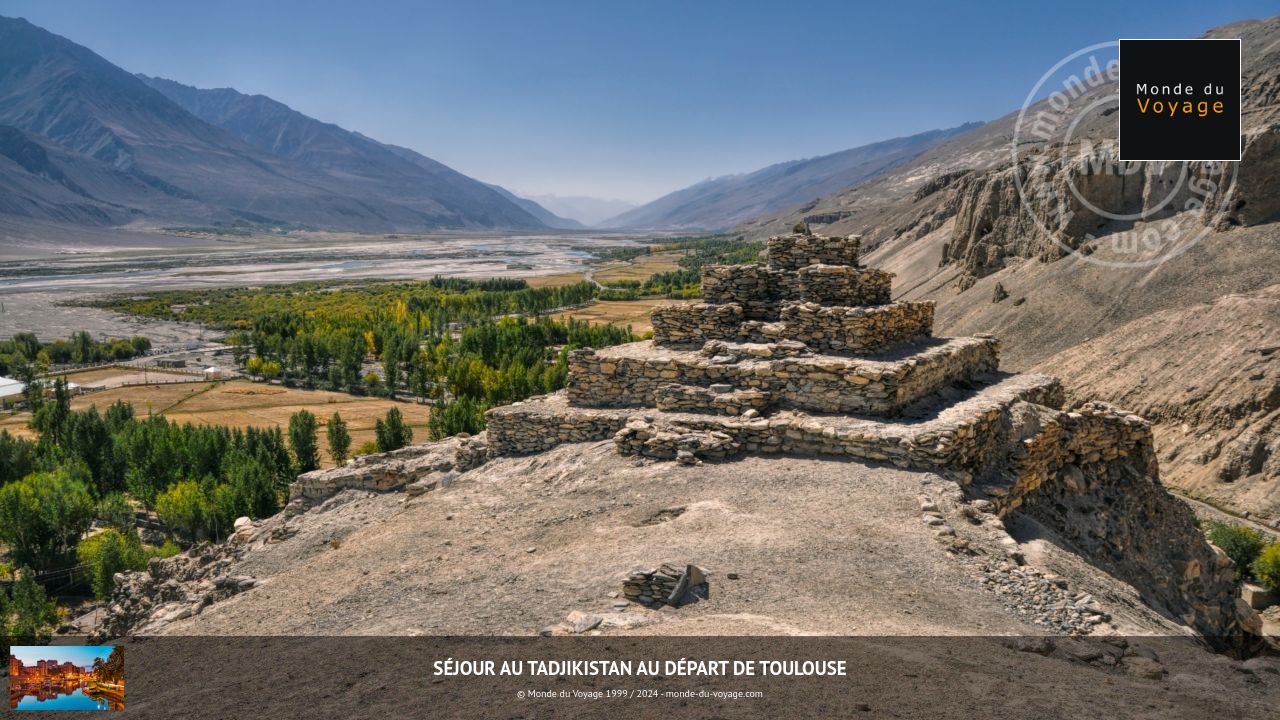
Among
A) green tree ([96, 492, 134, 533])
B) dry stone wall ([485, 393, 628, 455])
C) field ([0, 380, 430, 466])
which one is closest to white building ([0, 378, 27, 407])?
field ([0, 380, 430, 466])

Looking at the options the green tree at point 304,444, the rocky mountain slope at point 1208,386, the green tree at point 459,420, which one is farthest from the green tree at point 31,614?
the rocky mountain slope at point 1208,386

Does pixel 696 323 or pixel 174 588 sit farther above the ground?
pixel 696 323

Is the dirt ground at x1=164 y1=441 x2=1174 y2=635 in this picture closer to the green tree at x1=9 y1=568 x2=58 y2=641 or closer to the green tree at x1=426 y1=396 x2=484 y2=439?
the green tree at x1=9 y1=568 x2=58 y2=641

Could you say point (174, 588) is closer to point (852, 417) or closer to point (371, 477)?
point (371, 477)

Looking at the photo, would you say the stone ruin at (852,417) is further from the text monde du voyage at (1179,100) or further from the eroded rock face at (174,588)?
the text monde du voyage at (1179,100)

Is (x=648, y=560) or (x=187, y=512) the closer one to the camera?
(x=648, y=560)

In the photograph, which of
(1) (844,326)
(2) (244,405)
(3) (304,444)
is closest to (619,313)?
(2) (244,405)
